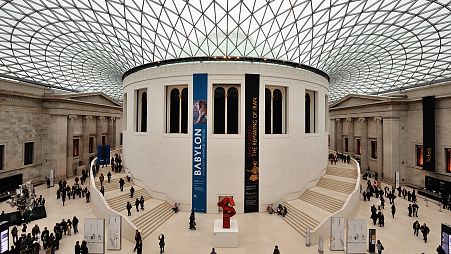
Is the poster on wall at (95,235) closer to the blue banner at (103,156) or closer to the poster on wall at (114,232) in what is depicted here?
the poster on wall at (114,232)

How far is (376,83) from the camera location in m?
46.2

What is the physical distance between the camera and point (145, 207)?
19.9 metres

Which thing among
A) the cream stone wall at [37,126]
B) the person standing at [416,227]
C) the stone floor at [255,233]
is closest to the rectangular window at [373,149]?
the stone floor at [255,233]

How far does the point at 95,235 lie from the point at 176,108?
12.6 m

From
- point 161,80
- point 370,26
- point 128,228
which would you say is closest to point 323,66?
point 370,26

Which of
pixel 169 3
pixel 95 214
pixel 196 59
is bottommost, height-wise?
pixel 95 214

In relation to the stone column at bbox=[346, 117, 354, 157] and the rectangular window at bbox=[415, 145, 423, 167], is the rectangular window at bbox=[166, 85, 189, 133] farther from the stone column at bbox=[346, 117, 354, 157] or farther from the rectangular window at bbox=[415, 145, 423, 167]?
the stone column at bbox=[346, 117, 354, 157]

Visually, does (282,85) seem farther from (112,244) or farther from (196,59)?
(112,244)

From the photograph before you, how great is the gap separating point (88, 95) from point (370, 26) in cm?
3984

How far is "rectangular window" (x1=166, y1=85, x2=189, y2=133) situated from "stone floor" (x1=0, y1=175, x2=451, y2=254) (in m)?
7.94

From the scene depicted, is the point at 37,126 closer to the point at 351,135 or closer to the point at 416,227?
the point at 416,227

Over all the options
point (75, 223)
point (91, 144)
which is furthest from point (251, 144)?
point (91, 144)

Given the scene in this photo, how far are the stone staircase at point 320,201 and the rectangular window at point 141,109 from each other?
16643 millimetres

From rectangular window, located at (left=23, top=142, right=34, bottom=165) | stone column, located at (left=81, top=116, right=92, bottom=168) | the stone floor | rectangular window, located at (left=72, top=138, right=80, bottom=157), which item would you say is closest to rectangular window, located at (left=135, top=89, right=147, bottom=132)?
the stone floor
